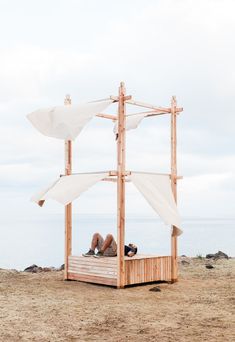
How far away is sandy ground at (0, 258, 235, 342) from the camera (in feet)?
20.0

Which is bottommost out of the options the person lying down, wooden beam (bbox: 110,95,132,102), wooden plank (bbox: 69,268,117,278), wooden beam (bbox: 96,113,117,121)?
wooden plank (bbox: 69,268,117,278)

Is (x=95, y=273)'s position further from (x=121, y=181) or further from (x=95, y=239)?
(x=121, y=181)

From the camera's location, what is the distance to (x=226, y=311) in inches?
292

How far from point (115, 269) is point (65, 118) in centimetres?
269

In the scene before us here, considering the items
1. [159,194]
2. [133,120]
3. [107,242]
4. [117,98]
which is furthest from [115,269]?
[133,120]

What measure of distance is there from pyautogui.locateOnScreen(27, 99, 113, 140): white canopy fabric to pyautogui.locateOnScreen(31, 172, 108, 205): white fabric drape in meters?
0.87

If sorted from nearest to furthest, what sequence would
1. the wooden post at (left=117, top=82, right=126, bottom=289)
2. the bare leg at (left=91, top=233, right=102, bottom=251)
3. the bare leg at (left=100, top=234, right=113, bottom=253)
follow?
1. the wooden post at (left=117, top=82, right=126, bottom=289)
2. the bare leg at (left=100, top=234, right=113, bottom=253)
3. the bare leg at (left=91, top=233, right=102, bottom=251)

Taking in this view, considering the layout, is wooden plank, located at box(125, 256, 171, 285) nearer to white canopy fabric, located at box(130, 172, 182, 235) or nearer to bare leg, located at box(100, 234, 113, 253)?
Answer: bare leg, located at box(100, 234, 113, 253)

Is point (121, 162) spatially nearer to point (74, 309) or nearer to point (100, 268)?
point (100, 268)

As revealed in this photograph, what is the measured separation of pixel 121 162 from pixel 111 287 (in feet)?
7.11

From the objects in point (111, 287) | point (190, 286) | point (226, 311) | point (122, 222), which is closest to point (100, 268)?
point (111, 287)

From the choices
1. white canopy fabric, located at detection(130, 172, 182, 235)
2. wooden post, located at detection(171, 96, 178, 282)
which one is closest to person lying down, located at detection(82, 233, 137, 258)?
wooden post, located at detection(171, 96, 178, 282)

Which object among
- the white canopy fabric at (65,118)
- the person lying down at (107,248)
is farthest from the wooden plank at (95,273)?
the white canopy fabric at (65,118)

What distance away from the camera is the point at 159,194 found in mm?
9203
